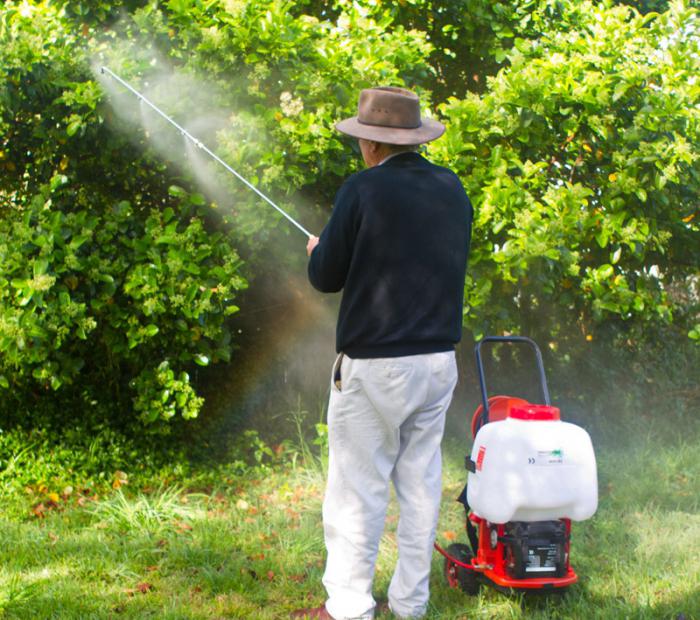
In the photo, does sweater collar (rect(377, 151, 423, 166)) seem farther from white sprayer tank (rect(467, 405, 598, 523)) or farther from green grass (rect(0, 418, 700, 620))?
green grass (rect(0, 418, 700, 620))

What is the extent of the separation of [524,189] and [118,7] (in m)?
2.68

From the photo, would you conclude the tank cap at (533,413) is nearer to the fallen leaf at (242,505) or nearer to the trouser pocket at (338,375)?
the trouser pocket at (338,375)

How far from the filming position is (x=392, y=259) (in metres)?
3.30

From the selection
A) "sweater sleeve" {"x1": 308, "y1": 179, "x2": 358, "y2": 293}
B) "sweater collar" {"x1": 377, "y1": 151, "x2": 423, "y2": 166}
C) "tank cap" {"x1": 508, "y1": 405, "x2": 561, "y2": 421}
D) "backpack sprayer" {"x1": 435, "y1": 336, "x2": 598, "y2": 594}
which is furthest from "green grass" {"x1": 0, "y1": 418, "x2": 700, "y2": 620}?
"sweater collar" {"x1": 377, "y1": 151, "x2": 423, "y2": 166}

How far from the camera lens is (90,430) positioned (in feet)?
17.9

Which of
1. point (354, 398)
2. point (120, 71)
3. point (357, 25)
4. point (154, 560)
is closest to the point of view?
point (354, 398)

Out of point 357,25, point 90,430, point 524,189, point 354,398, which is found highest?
point 357,25

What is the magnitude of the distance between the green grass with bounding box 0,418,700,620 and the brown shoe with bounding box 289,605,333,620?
0.07m

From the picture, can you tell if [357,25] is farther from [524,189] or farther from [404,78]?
[524,189]

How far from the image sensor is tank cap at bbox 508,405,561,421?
139 inches

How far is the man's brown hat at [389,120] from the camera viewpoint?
11.1ft

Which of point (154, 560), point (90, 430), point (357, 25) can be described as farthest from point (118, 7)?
point (154, 560)

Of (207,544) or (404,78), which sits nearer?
(207,544)

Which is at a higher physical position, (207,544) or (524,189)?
(524,189)
